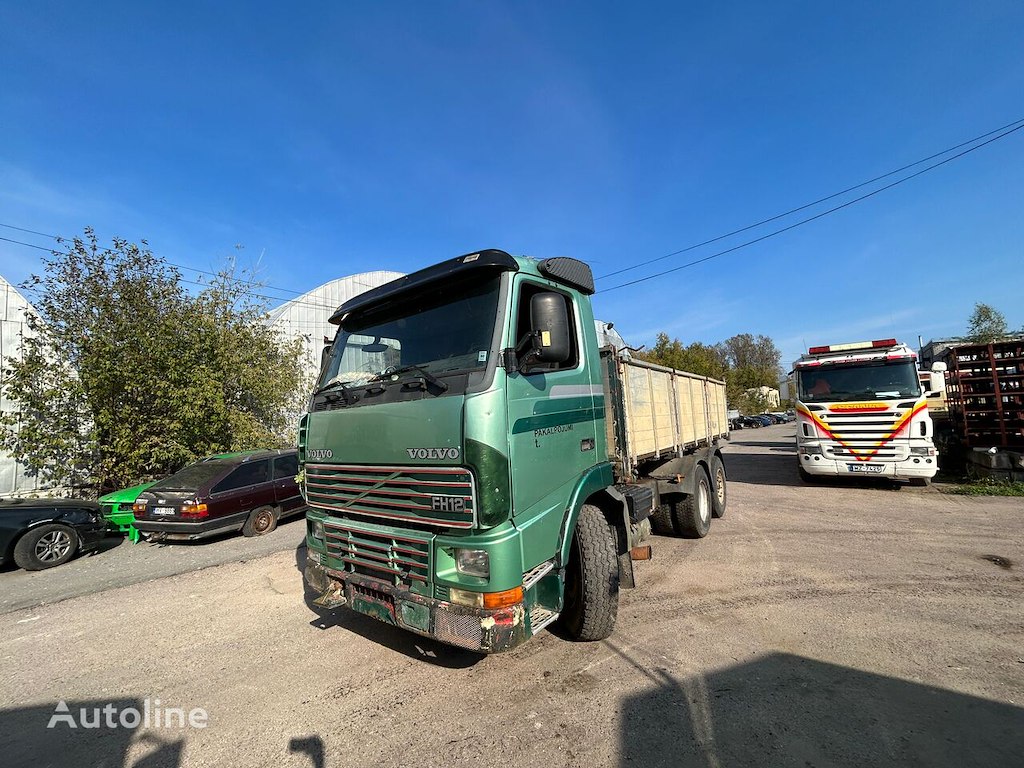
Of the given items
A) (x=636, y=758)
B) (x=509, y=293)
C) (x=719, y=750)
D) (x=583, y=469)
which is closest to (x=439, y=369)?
(x=509, y=293)

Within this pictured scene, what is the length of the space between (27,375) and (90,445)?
5.80 feet

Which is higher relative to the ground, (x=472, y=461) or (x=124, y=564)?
(x=472, y=461)

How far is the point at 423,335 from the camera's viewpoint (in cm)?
354

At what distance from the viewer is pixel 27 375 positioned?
30.2 ft

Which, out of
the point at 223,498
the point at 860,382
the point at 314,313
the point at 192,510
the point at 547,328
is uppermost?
the point at 314,313

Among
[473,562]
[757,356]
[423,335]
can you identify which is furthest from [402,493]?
[757,356]

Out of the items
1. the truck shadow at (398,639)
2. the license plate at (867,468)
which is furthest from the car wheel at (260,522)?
the license plate at (867,468)

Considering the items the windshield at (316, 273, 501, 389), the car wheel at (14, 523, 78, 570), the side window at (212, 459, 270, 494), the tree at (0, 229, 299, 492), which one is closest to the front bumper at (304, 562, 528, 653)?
the windshield at (316, 273, 501, 389)

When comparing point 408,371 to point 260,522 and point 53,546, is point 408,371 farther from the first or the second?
point 53,546

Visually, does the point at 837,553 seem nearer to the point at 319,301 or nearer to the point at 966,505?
the point at 966,505

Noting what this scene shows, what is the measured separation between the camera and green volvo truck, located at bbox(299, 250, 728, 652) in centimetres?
277

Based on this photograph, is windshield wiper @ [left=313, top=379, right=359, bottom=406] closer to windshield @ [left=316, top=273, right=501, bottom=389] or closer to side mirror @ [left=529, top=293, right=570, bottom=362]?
windshield @ [left=316, top=273, right=501, bottom=389]

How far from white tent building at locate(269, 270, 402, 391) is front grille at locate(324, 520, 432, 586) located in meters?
11.0

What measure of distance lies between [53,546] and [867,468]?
1445 cm
